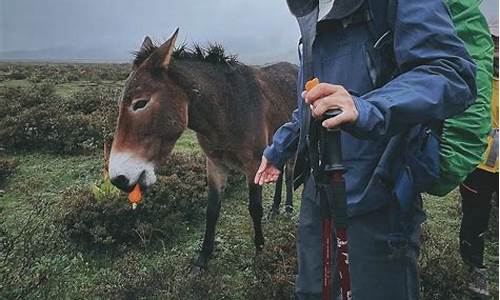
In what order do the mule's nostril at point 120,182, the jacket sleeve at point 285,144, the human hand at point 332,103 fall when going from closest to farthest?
the human hand at point 332,103
the jacket sleeve at point 285,144
the mule's nostril at point 120,182

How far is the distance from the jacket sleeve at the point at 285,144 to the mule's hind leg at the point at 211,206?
136 cm

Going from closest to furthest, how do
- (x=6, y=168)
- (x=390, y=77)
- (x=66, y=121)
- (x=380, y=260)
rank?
(x=390, y=77) → (x=380, y=260) → (x=6, y=168) → (x=66, y=121)

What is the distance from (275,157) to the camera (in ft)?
6.80

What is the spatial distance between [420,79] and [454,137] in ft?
1.42

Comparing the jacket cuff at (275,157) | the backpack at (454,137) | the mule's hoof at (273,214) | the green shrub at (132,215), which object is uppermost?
the backpack at (454,137)

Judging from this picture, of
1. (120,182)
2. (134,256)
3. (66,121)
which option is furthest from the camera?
Result: (66,121)

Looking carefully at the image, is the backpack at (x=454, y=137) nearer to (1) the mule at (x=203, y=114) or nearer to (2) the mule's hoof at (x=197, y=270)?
(1) the mule at (x=203, y=114)

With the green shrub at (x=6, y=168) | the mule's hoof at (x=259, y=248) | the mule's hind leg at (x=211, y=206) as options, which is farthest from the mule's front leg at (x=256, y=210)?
the green shrub at (x=6, y=168)

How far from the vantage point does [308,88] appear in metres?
1.23

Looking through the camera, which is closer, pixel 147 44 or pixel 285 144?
pixel 285 144

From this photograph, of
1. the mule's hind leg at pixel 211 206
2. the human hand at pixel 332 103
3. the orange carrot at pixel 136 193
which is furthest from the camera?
the mule's hind leg at pixel 211 206

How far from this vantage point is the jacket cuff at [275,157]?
6.75 feet

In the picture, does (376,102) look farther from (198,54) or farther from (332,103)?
(198,54)

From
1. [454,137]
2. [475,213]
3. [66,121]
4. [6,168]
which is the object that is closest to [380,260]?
[454,137]
